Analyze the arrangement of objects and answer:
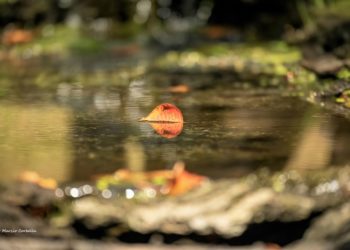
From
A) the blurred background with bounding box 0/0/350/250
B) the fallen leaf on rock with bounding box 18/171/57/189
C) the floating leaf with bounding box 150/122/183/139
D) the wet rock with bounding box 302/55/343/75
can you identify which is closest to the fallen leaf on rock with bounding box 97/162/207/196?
the blurred background with bounding box 0/0/350/250

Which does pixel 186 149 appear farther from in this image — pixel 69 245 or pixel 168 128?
pixel 69 245

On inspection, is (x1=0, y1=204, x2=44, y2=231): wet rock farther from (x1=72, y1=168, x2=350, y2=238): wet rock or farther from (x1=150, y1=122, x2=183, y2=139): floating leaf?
(x1=150, y1=122, x2=183, y2=139): floating leaf

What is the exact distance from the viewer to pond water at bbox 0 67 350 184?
2.40m

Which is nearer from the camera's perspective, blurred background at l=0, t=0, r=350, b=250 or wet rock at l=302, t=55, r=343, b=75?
blurred background at l=0, t=0, r=350, b=250

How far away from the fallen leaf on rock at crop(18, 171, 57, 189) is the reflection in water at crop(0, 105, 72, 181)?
3 cm

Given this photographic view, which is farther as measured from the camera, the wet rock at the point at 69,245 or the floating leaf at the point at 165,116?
the floating leaf at the point at 165,116

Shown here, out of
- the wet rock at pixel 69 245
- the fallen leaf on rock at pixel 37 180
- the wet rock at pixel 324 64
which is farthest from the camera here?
the wet rock at pixel 324 64

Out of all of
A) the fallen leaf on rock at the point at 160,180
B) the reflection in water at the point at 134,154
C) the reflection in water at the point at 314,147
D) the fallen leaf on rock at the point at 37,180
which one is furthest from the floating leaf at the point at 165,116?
the fallen leaf on rock at the point at 37,180

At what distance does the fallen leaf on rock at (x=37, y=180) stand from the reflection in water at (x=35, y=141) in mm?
27

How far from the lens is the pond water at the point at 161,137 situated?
2.40 meters

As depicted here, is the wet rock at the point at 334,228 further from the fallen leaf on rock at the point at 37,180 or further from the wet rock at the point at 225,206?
the fallen leaf on rock at the point at 37,180

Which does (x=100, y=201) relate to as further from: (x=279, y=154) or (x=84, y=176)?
(x=279, y=154)

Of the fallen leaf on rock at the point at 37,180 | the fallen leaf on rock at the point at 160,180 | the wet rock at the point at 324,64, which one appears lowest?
the wet rock at the point at 324,64

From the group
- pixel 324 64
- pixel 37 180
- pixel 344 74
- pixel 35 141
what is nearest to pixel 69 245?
pixel 37 180
